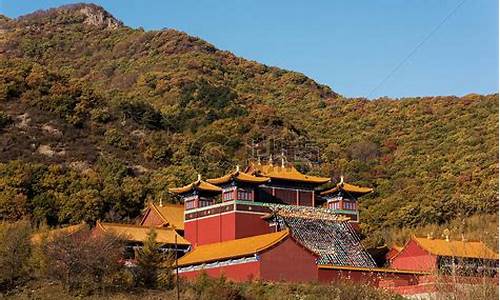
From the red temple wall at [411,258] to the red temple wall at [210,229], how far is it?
7.44 m

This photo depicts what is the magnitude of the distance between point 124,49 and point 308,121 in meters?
35.9

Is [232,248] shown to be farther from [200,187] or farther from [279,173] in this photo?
[279,173]

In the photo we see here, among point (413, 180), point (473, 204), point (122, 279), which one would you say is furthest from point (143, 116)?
point (122, 279)

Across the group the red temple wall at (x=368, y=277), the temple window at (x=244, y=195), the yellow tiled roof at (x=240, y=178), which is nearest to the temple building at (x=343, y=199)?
the yellow tiled roof at (x=240, y=178)

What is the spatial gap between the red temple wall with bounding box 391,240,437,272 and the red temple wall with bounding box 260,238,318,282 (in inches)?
208

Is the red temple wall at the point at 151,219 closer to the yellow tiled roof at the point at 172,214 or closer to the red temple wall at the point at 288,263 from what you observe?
the yellow tiled roof at the point at 172,214

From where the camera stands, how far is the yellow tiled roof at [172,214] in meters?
44.9

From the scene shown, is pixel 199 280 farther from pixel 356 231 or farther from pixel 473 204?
pixel 473 204

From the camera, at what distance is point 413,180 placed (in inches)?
2687

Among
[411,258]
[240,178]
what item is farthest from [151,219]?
[411,258]

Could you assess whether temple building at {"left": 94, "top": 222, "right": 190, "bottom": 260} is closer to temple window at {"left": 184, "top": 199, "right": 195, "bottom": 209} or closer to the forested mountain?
temple window at {"left": 184, "top": 199, "right": 195, "bottom": 209}

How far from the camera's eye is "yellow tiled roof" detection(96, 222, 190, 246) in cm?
3994

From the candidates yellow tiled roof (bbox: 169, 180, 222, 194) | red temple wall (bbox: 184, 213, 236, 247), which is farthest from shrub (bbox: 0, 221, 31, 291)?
yellow tiled roof (bbox: 169, 180, 222, 194)

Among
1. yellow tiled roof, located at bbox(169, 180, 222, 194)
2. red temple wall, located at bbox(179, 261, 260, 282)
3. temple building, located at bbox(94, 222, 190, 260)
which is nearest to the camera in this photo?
red temple wall, located at bbox(179, 261, 260, 282)
